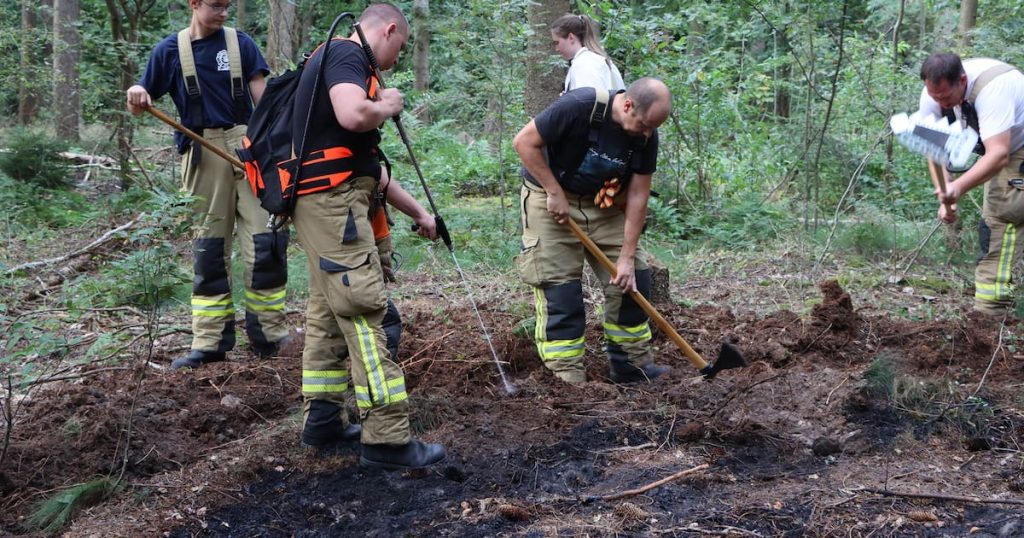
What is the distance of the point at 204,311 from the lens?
16.6 ft

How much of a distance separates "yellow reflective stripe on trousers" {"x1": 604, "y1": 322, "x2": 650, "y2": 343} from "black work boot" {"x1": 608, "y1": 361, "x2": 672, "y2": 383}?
15 centimetres

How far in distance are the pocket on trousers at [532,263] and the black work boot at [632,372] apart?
73 centimetres

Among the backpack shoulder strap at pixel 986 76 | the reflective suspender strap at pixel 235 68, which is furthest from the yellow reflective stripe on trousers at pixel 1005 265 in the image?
the reflective suspender strap at pixel 235 68

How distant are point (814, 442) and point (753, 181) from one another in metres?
6.69

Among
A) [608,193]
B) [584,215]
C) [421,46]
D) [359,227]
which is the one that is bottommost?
[584,215]

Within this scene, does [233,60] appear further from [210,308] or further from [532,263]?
[532,263]

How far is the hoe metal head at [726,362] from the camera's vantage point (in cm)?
470

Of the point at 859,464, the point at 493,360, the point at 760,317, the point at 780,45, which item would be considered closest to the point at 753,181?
the point at 760,317

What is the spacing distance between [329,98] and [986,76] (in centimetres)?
434

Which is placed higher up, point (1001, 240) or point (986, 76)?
point (986, 76)

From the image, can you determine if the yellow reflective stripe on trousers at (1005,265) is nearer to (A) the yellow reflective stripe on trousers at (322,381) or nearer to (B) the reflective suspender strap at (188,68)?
(A) the yellow reflective stripe on trousers at (322,381)

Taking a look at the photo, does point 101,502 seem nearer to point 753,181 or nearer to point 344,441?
point 344,441

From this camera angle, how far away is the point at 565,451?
153 inches

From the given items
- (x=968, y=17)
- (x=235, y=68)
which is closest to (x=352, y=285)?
(x=235, y=68)
